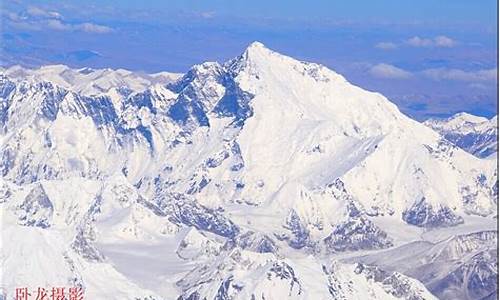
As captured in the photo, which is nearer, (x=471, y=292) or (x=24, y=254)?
(x=24, y=254)

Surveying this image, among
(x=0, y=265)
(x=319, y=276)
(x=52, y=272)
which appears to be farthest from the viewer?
(x=319, y=276)

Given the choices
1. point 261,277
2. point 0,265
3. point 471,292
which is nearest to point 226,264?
point 261,277

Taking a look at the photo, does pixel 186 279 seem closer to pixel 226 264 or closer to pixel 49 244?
pixel 226 264

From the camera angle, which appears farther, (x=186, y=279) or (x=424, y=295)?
(x=186, y=279)

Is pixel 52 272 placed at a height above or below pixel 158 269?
above

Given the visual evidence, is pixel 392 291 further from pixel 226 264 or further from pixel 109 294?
pixel 109 294

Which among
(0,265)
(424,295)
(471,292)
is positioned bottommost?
(471,292)

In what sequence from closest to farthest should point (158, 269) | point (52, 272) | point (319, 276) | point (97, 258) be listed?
point (52, 272) → point (319, 276) → point (97, 258) → point (158, 269)

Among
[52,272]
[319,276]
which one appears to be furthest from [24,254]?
[319,276]

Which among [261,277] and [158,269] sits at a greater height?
[261,277]
